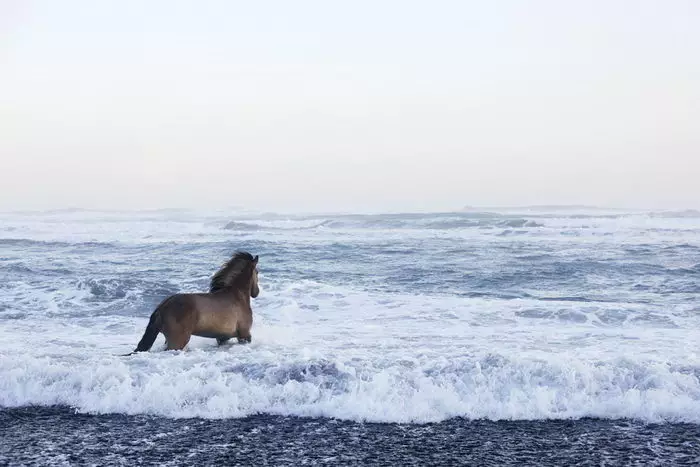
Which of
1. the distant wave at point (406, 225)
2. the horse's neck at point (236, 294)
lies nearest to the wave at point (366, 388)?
the horse's neck at point (236, 294)

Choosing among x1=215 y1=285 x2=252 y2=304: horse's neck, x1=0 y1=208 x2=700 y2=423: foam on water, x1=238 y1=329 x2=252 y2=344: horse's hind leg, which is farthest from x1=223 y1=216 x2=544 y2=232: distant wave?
x1=238 y1=329 x2=252 y2=344: horse's hind leg

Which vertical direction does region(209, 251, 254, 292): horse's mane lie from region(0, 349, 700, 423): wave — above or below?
above

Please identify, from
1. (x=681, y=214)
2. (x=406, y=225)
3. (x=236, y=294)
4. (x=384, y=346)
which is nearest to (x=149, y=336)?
(x=236, y=294)

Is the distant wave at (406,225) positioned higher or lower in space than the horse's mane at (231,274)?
lower

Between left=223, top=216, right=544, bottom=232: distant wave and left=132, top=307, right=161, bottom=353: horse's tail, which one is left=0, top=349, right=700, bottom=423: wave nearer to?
left=132, top=307, right=161, bottom=353: horse's tail

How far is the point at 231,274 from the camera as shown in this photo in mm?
7758

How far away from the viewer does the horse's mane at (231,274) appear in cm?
768

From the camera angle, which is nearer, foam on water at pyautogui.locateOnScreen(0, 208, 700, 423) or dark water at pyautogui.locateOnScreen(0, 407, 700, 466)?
dark water at pyautogui.locateOnScreen(0, 407, 700, 466)

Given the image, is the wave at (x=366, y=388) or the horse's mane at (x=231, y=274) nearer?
the wave at (x=366, y=388)

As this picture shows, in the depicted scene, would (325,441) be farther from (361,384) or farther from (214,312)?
(214,312)

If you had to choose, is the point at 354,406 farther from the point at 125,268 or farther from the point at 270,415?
the point at 125,268

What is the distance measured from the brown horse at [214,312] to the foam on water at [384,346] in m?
0.19

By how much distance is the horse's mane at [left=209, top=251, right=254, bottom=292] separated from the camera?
7.68 m

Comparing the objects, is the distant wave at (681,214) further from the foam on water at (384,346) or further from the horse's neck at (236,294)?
the horse's neck at (236,294)
